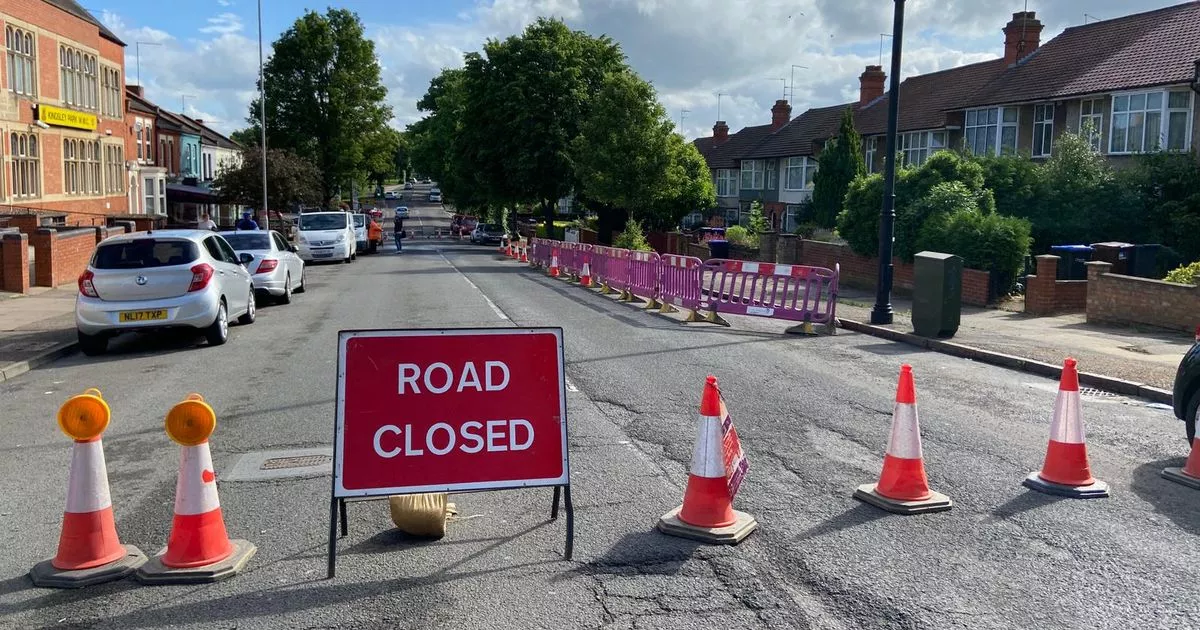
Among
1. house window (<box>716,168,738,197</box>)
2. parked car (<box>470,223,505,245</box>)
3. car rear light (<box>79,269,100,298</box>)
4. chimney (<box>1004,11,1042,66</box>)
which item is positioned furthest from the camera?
house window (<box>716,168,738,197</box>)

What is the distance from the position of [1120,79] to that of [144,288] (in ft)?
95.0

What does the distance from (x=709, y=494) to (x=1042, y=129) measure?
33.5m

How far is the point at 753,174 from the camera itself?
61375 millimetres

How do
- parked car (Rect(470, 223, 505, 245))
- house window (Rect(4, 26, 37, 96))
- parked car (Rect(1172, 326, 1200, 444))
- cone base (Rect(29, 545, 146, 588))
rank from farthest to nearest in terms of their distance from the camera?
parked car (Rect(470, 223, 505, 245))
house window (Rect(4, 26, 37, 96))
parked car (Rect(1172, 326, 1200, 444))
cone base (Rect(29, 545, 146, 588))

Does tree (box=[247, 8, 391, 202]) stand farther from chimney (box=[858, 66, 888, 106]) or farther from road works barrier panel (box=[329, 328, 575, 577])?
road works barrier panel (box=[329, 328, 575, 577])

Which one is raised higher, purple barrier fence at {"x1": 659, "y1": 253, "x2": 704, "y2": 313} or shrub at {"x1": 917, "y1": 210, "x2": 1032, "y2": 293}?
shrub at {"x1": 917, "y1": 210, "x2": 1032, "y2": 293}

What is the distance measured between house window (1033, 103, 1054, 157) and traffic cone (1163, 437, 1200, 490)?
98.9 ft

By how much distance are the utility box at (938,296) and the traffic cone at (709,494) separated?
33.0 feet

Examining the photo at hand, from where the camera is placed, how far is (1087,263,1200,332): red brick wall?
15711 mm

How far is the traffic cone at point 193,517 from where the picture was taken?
4.93 m

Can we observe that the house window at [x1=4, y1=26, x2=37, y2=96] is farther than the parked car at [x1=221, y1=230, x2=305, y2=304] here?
Yes

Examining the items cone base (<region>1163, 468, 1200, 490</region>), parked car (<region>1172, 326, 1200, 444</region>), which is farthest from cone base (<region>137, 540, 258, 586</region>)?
parked car (<region>1172, 326, 1200, 444</region>)

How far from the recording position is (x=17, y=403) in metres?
10.0

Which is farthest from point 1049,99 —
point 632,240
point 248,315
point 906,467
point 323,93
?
point 323,93
